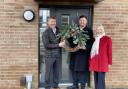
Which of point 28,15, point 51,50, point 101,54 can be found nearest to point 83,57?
point 101,54

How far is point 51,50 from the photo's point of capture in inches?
328

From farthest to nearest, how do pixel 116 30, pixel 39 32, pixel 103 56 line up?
pixel 116 30 < pixel 39 32 < pixel 103 56

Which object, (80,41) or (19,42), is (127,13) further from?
(19,42)

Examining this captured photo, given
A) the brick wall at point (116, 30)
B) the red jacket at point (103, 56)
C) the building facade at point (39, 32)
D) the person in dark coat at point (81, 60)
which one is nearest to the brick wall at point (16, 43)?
the building facade at point (39, 32)

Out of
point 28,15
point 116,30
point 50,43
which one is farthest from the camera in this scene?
point 116,30

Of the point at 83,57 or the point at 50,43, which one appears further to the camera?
the point at 83,57

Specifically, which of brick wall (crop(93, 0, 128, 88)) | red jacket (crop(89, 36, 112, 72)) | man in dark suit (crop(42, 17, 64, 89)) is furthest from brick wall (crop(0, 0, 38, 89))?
red jacket (crop(89, 36, 112, 72))

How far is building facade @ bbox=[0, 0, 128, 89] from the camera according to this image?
9.16 metres

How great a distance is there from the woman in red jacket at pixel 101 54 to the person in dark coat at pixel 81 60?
214 mm

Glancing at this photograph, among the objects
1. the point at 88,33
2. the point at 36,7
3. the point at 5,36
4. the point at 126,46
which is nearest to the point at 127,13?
the point at 126,46

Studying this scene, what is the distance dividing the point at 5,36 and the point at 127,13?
2995mm

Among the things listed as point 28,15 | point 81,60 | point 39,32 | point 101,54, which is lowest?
point 81,60

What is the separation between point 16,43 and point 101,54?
2208 millimetres

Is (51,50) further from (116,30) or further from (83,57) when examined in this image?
(116,30)
